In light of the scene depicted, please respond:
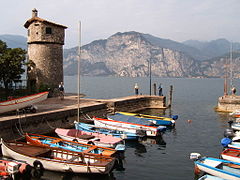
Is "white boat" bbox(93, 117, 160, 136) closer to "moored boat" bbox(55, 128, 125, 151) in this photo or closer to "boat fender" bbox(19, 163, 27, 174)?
"moored boat" bbox(55, 128, 125, 151)

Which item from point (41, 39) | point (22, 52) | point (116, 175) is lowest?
point (116, 175)

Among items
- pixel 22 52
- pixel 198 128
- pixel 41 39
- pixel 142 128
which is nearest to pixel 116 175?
pixel 142 128

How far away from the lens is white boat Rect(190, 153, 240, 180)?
12.3 metres

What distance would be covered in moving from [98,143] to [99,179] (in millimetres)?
4324

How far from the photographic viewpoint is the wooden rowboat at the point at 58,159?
1365 cm

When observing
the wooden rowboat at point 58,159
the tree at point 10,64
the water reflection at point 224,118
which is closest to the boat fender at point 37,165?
the wooden rowboat at point 58,159

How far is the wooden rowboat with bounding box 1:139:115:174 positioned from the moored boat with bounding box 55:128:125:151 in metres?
2.96

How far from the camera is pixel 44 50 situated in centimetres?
3272

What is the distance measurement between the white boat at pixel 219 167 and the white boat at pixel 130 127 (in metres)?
7.79

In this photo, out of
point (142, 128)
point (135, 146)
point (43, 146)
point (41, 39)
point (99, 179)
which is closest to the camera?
point (99, 179)

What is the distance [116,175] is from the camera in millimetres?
14578

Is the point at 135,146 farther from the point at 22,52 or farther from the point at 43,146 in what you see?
the point at 22,52

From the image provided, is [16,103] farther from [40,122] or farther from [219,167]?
[219,167]

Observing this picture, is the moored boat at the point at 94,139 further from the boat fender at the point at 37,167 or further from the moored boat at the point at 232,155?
the moored boat at the point at 232,155
